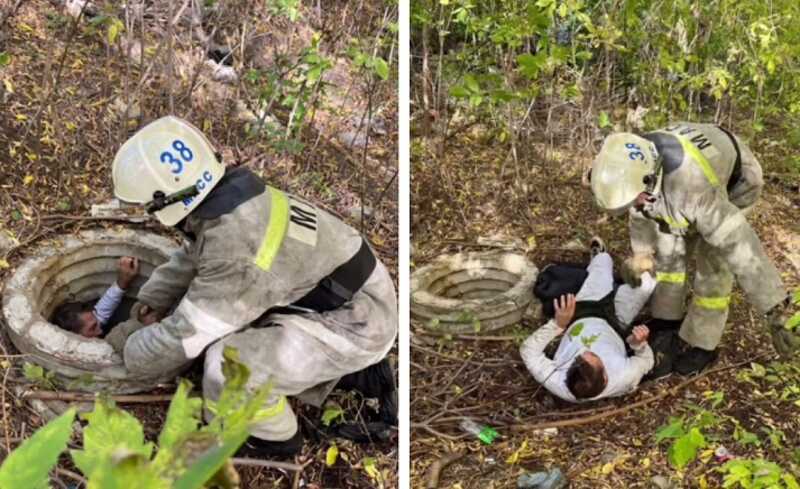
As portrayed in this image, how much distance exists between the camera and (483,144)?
3262 mm

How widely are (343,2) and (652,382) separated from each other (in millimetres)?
1704

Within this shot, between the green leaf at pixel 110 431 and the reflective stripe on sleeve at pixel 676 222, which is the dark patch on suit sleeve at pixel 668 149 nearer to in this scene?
the reflective stripe on sleeve at pixel 676 222

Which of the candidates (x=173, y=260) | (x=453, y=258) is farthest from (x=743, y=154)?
(x=173, y=260)

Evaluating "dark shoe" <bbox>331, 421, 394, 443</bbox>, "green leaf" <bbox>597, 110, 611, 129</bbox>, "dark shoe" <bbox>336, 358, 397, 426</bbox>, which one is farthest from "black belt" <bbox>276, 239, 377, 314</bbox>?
"green leaf" <bbox>597, 110, 611, 129</bbox>

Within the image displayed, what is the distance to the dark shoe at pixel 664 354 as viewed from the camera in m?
3.15

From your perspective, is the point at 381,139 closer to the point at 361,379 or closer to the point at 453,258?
the point at 453,258

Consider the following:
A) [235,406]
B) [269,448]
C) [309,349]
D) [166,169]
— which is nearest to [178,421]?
[235,406]

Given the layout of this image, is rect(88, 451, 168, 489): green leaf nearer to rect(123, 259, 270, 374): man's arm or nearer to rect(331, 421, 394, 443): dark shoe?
rect(123, 259, 270, 374): man's arm

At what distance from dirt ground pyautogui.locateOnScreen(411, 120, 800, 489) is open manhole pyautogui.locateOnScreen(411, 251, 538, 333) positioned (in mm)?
42

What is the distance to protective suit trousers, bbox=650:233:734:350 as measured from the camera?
3.08 metres

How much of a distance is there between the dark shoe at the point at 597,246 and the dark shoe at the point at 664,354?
0.35 meters

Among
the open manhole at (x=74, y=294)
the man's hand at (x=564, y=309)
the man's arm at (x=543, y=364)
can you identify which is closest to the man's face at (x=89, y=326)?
the open manhole at (x=74, y=294)

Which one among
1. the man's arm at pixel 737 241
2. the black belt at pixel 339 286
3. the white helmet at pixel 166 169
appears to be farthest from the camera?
the man's arm at pixel 737 241

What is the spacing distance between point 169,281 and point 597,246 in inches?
58.9
